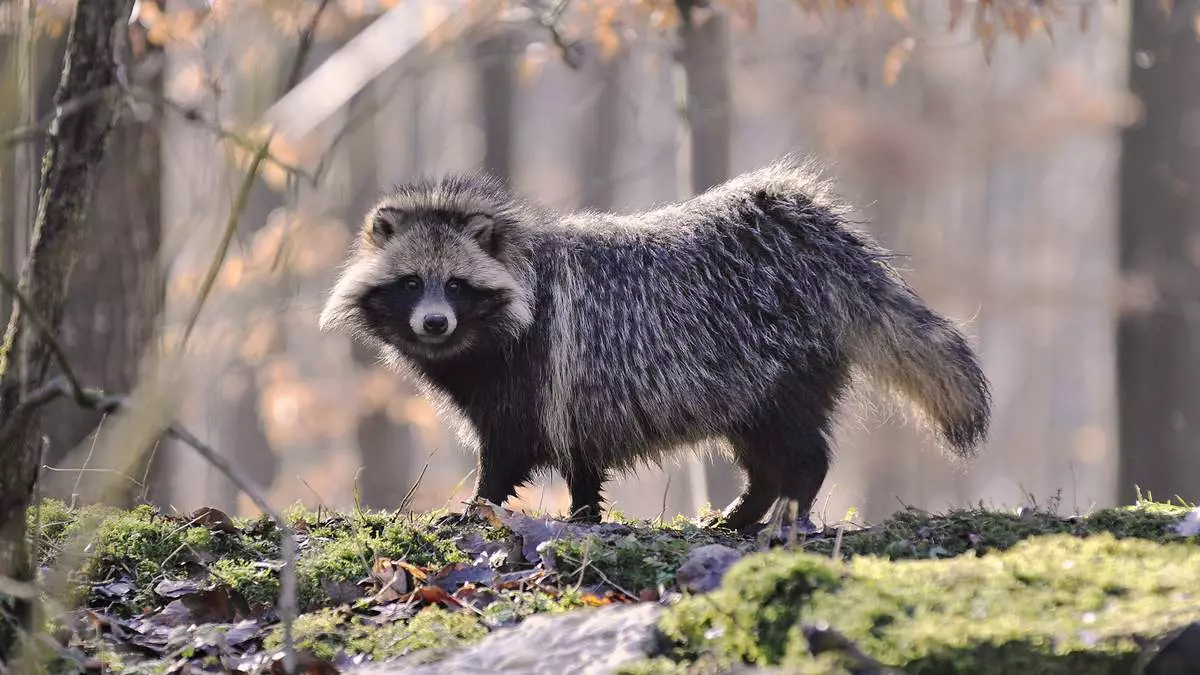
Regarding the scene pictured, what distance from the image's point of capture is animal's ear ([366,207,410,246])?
6.73m

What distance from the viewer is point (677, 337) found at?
20.8 ft

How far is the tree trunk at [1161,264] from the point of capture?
10.1 meters

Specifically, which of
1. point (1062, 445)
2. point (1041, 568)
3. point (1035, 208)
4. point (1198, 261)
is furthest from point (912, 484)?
point (1041, 568)

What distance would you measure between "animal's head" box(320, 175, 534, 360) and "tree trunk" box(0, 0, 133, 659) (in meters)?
2.51

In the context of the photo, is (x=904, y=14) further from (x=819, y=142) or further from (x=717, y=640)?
(x=819, y=142)

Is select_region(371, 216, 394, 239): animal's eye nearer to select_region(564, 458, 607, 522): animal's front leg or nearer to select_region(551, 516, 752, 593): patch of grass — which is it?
select_region(564, 458, 607, 522): animal's front leg

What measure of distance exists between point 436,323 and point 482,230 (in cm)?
67

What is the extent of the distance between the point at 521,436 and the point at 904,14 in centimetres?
471

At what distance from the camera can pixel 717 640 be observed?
327cm

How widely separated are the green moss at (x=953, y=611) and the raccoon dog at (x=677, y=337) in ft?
9.05

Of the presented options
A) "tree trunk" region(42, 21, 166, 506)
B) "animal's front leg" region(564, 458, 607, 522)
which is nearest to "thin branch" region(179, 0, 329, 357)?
"animal's front leg" region(564, 458, 607, 522)

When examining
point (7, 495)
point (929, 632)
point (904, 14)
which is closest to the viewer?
point (929, 632)

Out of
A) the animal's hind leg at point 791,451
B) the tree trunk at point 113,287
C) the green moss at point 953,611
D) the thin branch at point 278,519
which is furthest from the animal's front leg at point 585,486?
the thin branch at point 278,519

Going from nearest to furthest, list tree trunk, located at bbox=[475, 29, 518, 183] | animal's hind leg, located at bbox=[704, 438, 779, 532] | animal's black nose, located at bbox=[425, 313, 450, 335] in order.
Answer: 1. animal's black nose, located at bbox=[425, 313, 450, 335]
2. animal's hind leg, located at bbox=[704, 438, 779, 532]
3. tree trunk, located at bbox=[475, 29, 518, 183]
